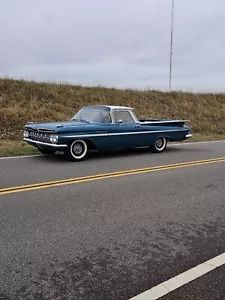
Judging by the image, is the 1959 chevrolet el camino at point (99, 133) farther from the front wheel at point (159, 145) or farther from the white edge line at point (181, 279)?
the white edge line at point (181, 279)

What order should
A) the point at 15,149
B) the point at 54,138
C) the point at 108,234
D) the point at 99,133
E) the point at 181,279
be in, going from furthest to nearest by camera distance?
the point at 15,149 < the point at 99,133 < the point at 54,138 < the point at 108,234 < the point at 181,279

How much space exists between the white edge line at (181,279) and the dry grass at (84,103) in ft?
44.6

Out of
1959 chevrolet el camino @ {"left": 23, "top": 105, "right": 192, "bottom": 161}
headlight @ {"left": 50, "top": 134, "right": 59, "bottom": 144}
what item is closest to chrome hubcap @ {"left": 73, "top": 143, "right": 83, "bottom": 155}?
1959 chevrolet el camino @ {"left": 23, "top": 105, "right": 192, "bottom": 161}

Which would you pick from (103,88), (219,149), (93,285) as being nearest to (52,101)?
(103,88)

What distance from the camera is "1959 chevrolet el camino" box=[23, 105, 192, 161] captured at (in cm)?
1164

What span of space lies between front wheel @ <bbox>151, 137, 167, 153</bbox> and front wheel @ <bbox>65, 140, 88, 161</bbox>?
2.85m

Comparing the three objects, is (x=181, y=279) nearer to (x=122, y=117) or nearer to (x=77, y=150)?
(x=77, y=150)

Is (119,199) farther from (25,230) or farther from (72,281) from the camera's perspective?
(72,281)

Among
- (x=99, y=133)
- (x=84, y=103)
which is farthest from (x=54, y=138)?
(x=84, y=103)

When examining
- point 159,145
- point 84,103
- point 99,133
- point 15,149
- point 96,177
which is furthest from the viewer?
point 84,103

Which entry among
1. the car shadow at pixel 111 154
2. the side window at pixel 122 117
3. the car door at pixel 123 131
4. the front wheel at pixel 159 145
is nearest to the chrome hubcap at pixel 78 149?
the car shadow at pixel 111 154

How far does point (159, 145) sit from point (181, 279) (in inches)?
400

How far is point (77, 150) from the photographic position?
11.9 metres

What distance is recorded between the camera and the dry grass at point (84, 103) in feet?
73.7
